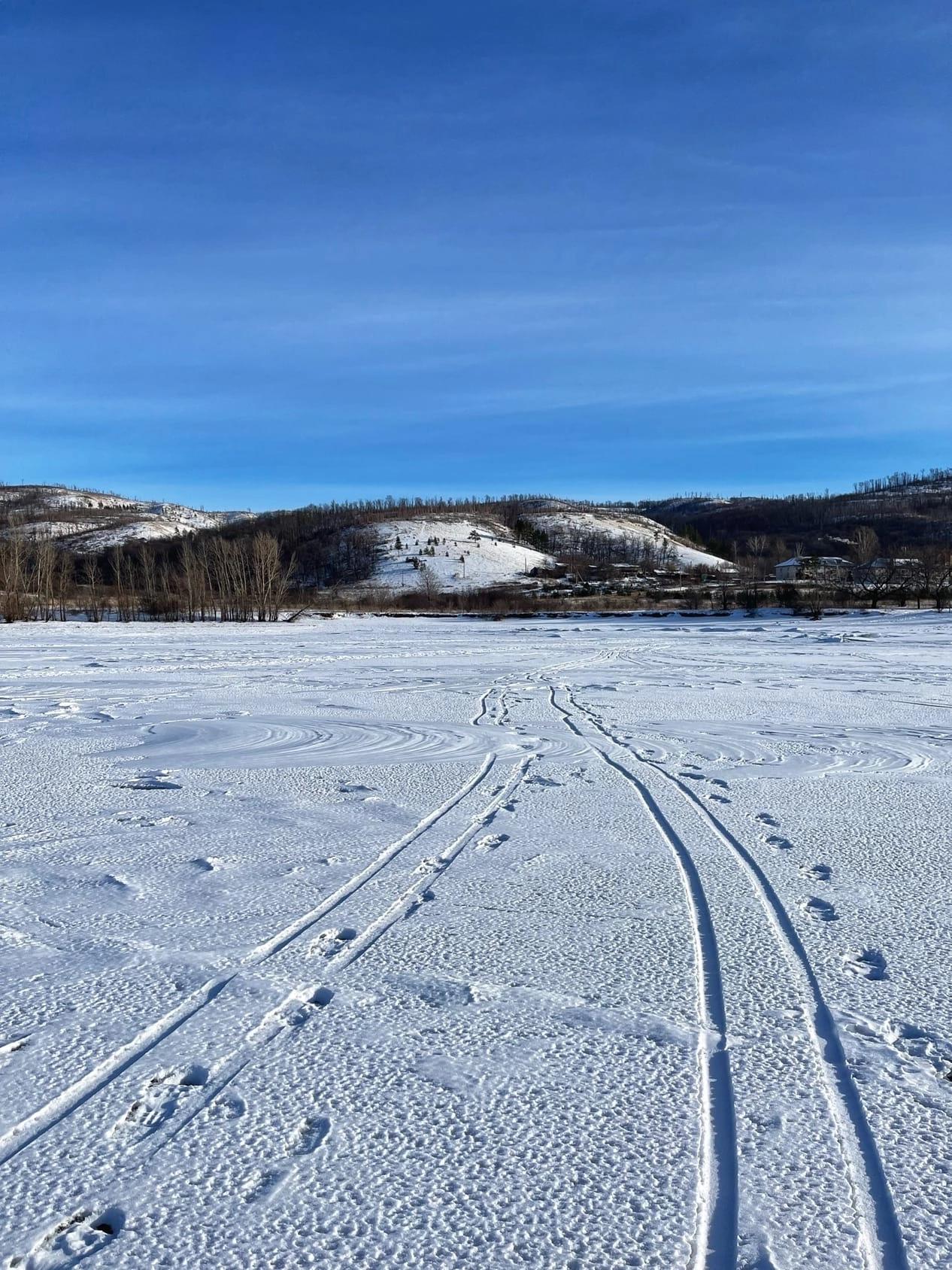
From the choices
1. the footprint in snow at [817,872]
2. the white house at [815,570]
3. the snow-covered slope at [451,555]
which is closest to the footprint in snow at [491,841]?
the footprint in snow at [817,872]

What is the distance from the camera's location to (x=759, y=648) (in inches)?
934

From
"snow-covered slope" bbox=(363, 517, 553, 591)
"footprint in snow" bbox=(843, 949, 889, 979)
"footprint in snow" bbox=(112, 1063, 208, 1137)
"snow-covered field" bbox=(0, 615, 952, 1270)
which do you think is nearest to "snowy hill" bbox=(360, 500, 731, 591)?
"snow-covered slope" bbox=(363, 517, 553, 591)

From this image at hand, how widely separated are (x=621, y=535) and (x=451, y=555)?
4389cm

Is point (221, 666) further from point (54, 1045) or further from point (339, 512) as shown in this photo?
point (339, 512)

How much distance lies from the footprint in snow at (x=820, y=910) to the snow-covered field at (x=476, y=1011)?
0.13ft

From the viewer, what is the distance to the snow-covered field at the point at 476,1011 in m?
2.12

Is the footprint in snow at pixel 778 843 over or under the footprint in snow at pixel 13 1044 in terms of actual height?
under

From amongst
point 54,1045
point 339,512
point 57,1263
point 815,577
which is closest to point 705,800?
point 54,1045

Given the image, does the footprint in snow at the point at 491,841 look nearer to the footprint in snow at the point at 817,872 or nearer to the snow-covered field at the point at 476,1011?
the snow-covered field at the point at 476,1011

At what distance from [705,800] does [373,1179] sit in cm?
449

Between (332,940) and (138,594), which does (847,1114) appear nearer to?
(332,940)

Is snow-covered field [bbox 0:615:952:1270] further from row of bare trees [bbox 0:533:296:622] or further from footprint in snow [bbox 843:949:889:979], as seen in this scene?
row of bare trees [bbox 0:533:296:622]

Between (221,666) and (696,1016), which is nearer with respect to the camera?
(696,1016)

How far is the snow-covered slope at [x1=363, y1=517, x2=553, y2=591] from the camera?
84.6m
